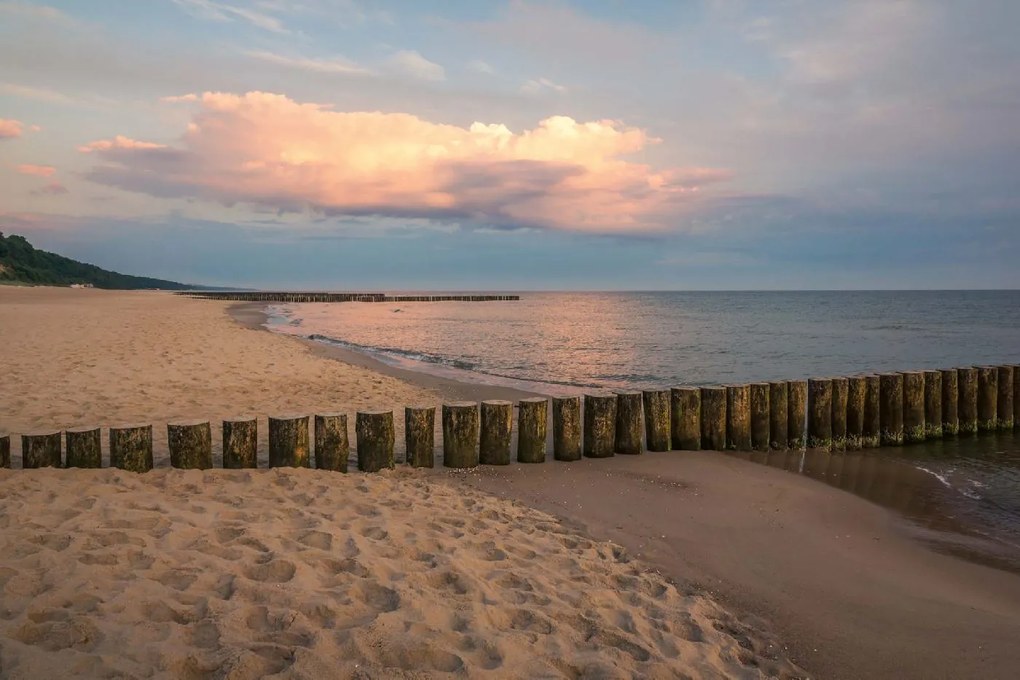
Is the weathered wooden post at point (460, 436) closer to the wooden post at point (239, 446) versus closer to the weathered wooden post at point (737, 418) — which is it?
the wooden post at point (239, 446)

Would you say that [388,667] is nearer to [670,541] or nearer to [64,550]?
[64,550]

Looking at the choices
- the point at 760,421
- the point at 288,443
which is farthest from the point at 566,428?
the point at 288,443

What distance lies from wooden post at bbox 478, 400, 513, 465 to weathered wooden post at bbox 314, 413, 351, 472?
1.55 metres

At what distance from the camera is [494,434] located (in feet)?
24.3

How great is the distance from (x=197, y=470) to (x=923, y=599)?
621 centimetres

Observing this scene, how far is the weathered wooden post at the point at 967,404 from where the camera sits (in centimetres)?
1023

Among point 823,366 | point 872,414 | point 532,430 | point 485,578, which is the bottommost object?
point 823,366

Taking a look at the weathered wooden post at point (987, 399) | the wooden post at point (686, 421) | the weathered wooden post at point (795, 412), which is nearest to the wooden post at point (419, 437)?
the wooden post at point (686, 421)

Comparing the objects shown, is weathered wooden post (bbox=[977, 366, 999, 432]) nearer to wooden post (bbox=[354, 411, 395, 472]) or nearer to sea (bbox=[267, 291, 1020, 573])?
sea (bbox=[267, 291, 1020, 573])

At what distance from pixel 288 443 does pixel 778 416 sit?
6.27 metres

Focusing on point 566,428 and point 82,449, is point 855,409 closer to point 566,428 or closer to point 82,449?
point 566,428

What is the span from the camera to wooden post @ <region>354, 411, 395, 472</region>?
6941mm

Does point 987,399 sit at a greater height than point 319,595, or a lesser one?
greater

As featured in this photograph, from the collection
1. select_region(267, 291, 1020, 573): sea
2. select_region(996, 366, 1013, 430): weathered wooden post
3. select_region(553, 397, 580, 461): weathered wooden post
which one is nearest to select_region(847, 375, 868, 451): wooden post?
Answer: select_region(267, 291, 1020, 573): sea
